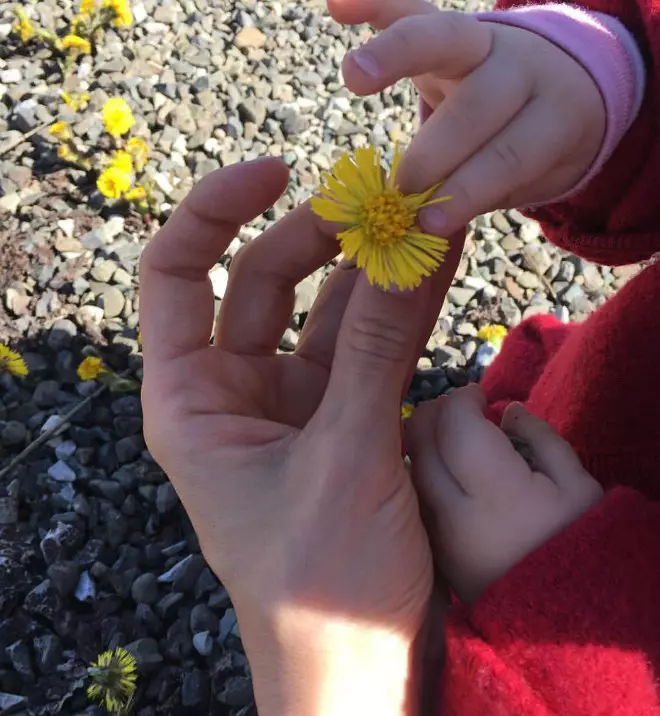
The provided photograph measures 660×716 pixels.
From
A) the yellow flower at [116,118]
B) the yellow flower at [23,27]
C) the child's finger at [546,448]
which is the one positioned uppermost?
the child's finger at [546,448]

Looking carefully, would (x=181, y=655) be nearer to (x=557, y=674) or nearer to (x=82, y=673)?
(x=82, y=673)

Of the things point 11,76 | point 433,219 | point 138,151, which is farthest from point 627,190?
point 11,76

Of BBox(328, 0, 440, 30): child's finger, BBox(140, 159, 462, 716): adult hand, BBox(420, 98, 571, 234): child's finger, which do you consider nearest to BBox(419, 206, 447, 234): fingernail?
BBox(420, 98, 571, 234): child's finger

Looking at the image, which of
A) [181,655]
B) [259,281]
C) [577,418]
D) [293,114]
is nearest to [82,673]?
[181,655]

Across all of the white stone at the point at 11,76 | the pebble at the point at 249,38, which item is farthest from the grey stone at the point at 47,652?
the pebble at the point at 249,38

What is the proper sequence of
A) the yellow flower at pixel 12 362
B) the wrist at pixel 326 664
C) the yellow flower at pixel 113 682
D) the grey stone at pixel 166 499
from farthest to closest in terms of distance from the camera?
the yellow flower at pixel 12 362
the grey stone at pixel 166 499
the yellow flower at pixel 113 682
the wrist at pixel 326 664

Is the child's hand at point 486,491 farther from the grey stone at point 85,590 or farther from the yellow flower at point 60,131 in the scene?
the yellow flower at point 60,131

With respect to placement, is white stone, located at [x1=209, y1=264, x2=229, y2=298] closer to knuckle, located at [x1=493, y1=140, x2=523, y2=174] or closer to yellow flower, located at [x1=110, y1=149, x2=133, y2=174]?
yellow flower, located at [x1=110, y1=149, x2=133, y2=174]
